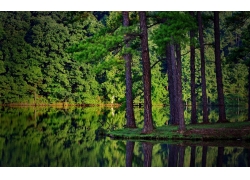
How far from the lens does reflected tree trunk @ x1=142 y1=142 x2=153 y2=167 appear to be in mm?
13609

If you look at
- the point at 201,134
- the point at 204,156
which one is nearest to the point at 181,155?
the point at 204,156

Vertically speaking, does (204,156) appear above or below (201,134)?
below

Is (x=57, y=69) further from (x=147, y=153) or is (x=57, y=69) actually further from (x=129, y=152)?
(x=147, y=153)

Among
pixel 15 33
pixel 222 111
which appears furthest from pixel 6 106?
pixel 222 111

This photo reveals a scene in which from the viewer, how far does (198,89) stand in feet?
175

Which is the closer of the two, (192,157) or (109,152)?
(192,157)

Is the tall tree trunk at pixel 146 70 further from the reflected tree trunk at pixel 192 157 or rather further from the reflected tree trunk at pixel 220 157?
the reflected tree trunk at pixel 220 157

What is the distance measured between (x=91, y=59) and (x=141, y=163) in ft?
18.0

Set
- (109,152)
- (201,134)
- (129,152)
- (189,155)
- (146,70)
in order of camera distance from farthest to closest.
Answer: (146,70)
(201,134)
(109,152)
(129,152)
(189,155)

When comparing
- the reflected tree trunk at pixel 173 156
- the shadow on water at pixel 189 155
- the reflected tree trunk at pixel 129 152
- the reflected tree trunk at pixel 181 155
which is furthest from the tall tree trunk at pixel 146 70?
the reflected tree trunk at pixel 181 155

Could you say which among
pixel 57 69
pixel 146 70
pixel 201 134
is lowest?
pixel 201 134

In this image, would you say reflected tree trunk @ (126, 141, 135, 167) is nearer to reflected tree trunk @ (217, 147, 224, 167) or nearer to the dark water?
the dark water

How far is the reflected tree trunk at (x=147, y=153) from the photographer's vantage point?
44.7ft

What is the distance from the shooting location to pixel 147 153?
15.1 m
